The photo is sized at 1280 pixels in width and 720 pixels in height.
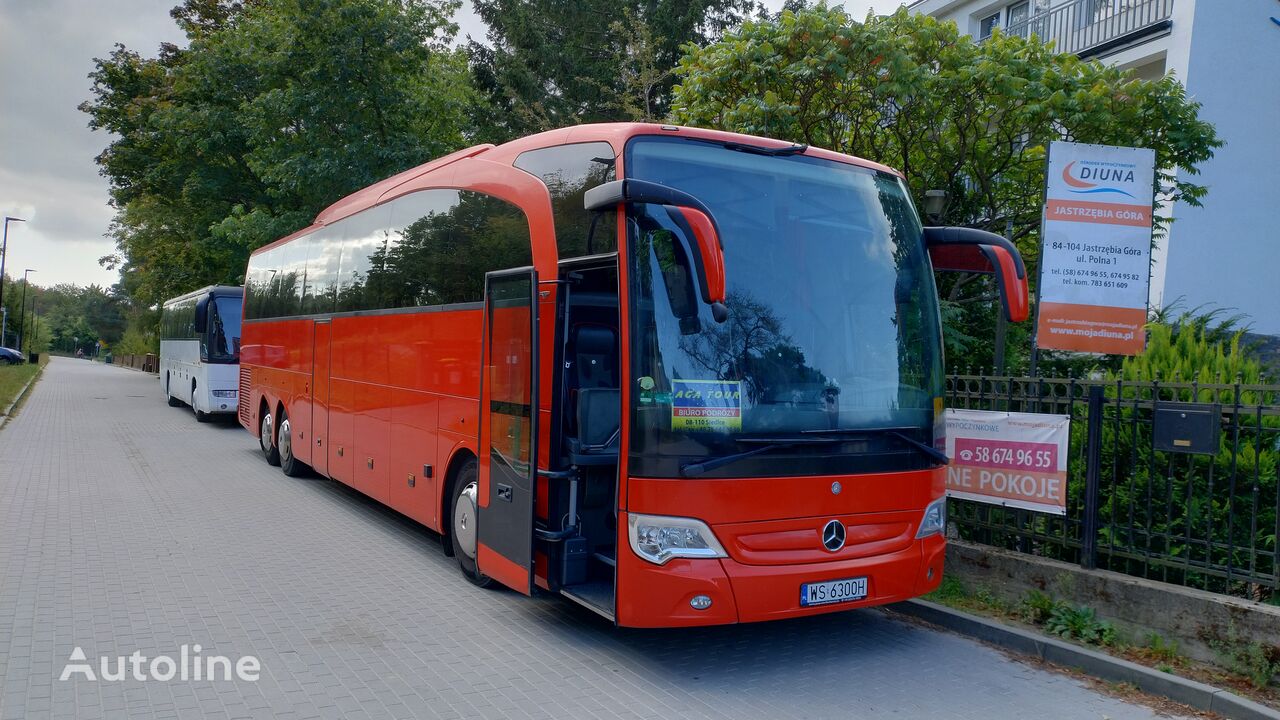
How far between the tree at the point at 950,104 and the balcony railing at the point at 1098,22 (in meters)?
6.64

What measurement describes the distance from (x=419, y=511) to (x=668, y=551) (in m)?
4.00

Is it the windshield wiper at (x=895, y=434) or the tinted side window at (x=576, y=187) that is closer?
the windshield wiper at (x=895, y=434)

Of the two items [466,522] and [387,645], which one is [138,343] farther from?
[387,645]

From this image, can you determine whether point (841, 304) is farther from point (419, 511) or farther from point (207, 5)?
point (207, 5)

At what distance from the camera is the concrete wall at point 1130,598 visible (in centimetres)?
544

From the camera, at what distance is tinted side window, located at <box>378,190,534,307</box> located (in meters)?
7.02

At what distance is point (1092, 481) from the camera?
21.5 feet

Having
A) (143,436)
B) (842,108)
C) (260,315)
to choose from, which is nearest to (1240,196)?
(842,108)

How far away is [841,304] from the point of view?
19.0 feet

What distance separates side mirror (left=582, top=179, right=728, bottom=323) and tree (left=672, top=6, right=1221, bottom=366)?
6647mm

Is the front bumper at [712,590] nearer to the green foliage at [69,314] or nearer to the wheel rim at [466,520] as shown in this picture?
the wheel rim at [466,520]

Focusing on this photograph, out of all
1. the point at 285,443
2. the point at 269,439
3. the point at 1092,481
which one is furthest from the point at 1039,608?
the point at 269,439

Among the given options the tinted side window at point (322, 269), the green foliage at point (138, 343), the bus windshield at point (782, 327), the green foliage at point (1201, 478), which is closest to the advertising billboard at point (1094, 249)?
the green foliage at point (1201, 478)

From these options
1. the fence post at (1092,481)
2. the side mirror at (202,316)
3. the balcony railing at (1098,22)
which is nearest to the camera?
the fence post at (1092,481)
